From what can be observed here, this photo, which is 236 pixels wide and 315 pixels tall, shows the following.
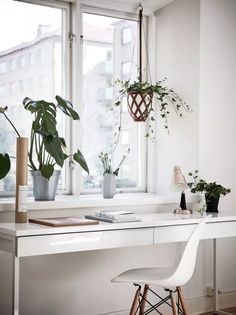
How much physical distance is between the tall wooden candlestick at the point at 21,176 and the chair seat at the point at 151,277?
632 millimetres

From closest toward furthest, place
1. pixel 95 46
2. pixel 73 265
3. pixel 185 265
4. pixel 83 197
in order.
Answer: pixel 185 265
pixel 73 265
pixel 83 197
pixel 95 46

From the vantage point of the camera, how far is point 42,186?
3.49m

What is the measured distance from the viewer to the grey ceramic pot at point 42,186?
3482 mm

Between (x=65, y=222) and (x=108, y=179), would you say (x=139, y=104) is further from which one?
(x=65, y=222)

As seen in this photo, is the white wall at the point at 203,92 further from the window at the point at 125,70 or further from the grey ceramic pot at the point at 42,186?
the grey ceramic pot at the point at 42,186

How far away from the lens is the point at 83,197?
3.89 meters

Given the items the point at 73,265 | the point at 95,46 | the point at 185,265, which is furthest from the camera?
the point at 95,46

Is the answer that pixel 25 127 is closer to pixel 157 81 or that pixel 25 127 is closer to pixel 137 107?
pixel 137 107

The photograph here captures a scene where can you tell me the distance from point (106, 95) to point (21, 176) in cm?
135

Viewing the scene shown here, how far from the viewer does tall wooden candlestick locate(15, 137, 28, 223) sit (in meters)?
3.06

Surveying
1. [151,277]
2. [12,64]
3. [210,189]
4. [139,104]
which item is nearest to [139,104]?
[139,104]

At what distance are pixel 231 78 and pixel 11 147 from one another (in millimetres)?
1782

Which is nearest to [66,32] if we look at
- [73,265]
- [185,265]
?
[73,265]

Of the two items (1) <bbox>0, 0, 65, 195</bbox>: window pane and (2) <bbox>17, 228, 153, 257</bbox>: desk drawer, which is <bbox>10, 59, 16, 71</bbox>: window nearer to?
(1) <bbox>0, 0, 65, 195</bbox>: window pane
